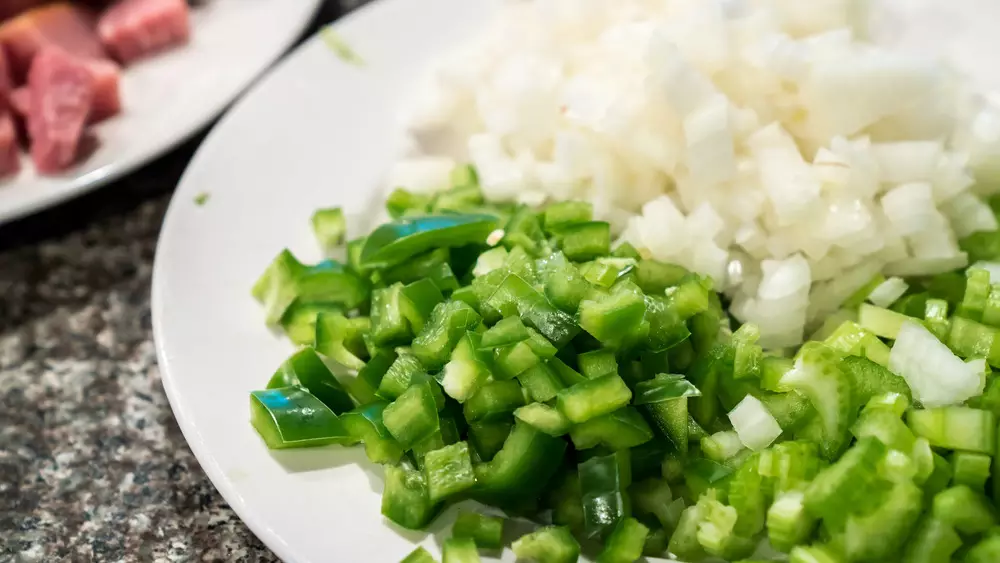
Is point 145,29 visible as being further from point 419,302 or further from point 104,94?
point 419,302

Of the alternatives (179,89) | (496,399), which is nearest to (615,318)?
(496,399)

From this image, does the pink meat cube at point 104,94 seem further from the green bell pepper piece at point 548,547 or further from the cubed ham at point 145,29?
the green bell pepper piece at point 548,547

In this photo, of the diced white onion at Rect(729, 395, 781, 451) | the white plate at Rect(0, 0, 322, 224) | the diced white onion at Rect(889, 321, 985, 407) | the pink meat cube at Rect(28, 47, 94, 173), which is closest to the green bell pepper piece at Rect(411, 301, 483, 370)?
the diced white onion at Rect(729, 395, 781, 451)

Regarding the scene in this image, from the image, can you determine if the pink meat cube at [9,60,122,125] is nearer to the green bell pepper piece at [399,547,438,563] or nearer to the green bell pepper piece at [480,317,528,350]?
the green bell pepper piece at [480,317,528,350]

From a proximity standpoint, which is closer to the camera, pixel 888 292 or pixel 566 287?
pixel 566 287

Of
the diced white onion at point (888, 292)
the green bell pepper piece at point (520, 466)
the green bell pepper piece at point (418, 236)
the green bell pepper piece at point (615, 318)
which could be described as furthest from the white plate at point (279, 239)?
the diced white onion at point (888, 292)

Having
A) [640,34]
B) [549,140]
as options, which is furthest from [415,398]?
[640,34]

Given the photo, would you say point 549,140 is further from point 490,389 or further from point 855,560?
point 855,560

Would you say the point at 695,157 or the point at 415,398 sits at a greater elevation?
the point at 695,157
